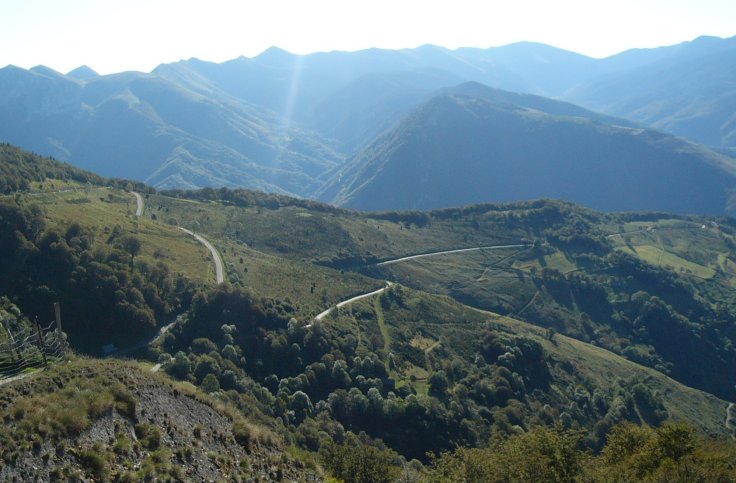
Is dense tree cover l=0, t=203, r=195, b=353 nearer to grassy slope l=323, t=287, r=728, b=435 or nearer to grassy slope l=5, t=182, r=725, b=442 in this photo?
grassy slope l=5, t=182, r=725, b=442

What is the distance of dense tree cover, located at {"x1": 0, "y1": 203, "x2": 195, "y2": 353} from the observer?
2613 inches

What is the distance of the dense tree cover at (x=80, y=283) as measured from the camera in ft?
218

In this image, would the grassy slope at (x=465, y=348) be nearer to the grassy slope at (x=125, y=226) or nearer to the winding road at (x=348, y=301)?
the winding road at (x=348, y=301)

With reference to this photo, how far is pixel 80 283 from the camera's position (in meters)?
70.8

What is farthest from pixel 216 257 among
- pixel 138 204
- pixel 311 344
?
pixel 138 204

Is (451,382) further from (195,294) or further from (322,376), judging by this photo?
(195,294)

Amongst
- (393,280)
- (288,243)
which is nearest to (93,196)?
(288,243)

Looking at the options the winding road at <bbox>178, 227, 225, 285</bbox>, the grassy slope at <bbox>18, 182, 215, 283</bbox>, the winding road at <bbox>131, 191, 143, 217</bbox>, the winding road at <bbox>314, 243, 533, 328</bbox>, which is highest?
the grassy slope at <bbox>18, 182, 215, 283</bbox>

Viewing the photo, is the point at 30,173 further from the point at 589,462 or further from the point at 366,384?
the point at 589,462

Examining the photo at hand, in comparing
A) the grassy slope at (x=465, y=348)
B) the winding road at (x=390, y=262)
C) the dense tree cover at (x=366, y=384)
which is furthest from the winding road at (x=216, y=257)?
the grassy slope at (x=465, y=348)

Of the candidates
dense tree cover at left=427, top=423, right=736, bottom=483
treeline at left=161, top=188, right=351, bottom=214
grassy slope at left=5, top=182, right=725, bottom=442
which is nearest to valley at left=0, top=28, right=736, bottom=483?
dense tree cover at left=427, top=423, right=736, bottom=483

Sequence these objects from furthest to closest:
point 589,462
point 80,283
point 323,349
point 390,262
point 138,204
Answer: point 390,262 → point 138,204 → point 323,349 → point 80,283 → point 589,462

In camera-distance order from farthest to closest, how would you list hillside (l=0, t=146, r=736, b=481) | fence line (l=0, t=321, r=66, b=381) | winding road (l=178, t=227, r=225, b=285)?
winding road (l=178, t=227, r=225, b=285), hillside (l=0, t=146, r=736, b=481), fence line (l=0, t=321, r=66, b=381)

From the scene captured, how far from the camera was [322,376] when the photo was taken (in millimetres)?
75562
